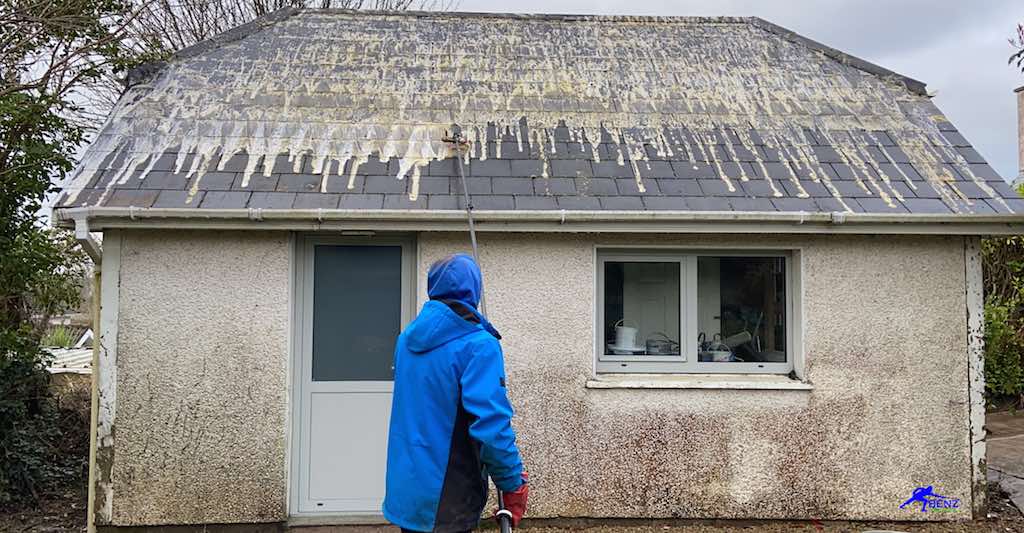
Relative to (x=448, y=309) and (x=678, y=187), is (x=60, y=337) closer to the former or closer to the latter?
(x=678, y=187)

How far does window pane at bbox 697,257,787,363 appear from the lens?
21.3 feet

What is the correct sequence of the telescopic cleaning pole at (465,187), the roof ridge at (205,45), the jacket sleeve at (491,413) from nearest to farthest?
1. the jacket sleeve at (491,413)
2. the telescopic cleaning pole at (465,187)
3. the roof ridge at (205,45)

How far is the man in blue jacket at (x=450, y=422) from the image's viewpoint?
10.6 ft

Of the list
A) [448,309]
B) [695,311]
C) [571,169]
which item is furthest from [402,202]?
[448,309]

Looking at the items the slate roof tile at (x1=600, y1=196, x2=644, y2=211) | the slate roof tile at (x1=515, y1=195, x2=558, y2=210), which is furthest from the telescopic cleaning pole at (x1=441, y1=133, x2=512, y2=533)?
the slate roof tile at (x1=600, y1=196, x2=644, y2=211)

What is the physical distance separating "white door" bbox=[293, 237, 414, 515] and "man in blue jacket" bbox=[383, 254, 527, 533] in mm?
2815

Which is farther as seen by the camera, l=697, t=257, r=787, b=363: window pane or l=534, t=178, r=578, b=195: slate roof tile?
l=697, t=257, r=787, b=363: window pane

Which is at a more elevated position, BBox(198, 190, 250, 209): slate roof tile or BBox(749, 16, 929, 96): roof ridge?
BBox(749, 16, 929, 96): roof ridge

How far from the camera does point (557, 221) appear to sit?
5.87 m

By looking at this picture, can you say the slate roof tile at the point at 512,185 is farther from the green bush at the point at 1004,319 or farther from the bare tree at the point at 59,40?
the green bush at the point at 1004,319

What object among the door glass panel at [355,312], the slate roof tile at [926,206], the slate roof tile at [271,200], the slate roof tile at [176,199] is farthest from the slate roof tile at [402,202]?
the slate roof tile at [926,206]

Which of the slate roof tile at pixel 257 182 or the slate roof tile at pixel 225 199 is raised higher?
the slate roof tile at pixel 257 182

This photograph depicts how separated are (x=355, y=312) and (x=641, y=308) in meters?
2.43

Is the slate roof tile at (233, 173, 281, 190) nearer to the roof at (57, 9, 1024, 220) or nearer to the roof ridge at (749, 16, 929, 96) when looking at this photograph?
the roof at (57, 9, 1024, 220)
